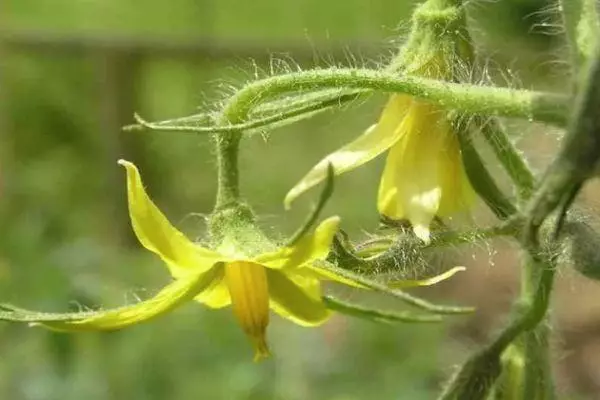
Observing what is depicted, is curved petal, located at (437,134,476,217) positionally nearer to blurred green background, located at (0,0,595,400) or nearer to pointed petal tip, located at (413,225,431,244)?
pointed petal tip, located at (413,225,431,244)

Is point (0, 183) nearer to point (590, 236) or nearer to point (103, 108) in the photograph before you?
point (103, 108)

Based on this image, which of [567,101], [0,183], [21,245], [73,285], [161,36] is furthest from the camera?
[161,36]

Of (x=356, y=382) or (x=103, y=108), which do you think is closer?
(x=356, y=382)

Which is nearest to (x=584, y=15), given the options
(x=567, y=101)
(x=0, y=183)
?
(x=567, y=101)

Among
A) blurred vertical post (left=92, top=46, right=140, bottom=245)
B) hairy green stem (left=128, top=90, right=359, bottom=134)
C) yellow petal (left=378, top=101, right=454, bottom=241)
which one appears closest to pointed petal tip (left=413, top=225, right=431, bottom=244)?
yellow petal (left=378, top=101, right=454, bottom=241)

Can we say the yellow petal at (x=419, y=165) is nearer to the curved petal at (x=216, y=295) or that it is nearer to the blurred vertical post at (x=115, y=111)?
A: the curved petal at (x=216, y=295)

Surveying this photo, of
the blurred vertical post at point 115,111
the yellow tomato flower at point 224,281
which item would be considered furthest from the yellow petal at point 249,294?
the blurred vertical post at point 115,111

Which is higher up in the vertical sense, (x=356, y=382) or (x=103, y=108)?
(x=103, y=108)

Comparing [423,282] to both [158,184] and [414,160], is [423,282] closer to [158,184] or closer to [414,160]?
[414,160]
